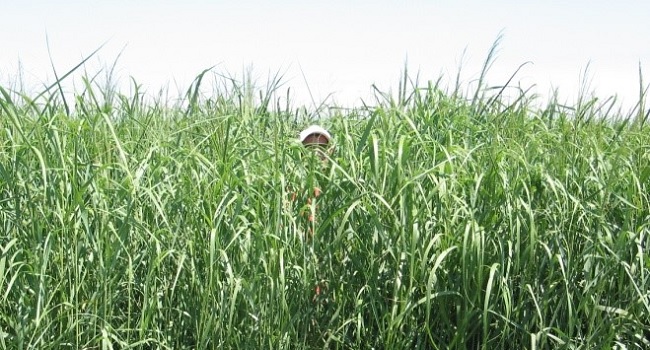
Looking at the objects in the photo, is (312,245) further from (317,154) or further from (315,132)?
(315,132)

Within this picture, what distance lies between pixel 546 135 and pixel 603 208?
719mm

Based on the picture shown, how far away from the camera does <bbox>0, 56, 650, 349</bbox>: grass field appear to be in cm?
284

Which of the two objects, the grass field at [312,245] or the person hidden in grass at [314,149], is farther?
the person hidden in grass at [314,149]

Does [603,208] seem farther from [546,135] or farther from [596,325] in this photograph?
[546,135]

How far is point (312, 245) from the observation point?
9.64ft

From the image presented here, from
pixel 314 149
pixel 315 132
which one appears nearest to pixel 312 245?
pixel 314 149

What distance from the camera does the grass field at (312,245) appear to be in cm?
284

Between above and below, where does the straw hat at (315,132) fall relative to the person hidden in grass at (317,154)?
above

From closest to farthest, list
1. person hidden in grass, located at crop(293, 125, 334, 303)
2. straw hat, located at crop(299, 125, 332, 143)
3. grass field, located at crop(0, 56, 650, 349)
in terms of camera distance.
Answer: grass field, located at crop(0, 56, 650, 349), person hidden in grass, located at crop(293, 125, 334, 303), straw hat, located at crop(299, 125, 332, 143)

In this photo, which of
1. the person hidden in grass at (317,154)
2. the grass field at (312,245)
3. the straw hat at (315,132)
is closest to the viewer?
the grass field at (312,245)

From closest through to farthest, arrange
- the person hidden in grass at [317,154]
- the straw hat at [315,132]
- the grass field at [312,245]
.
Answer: the grass field at [312,245]
the person hidden in grass at [317,154]
the straw hat at [315,132]

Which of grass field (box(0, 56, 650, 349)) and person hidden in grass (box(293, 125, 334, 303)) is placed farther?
person hidden in grass (box(293, 125, 334, 303))

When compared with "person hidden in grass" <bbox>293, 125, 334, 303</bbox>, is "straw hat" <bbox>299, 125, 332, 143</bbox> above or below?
above

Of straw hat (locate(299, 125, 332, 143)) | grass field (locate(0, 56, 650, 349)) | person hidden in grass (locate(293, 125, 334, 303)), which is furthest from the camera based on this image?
straw hat (locate(299, 125, 332, 143))
